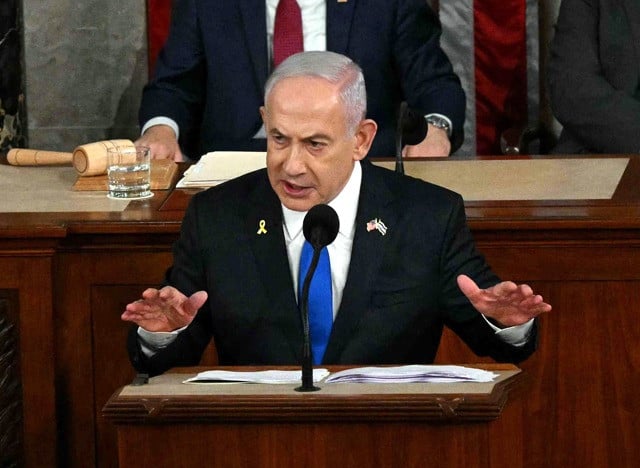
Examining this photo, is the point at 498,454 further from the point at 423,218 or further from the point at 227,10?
the point at 227,10

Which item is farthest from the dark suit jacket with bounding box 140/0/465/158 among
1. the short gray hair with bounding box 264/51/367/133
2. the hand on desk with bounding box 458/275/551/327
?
the hand on desk with bounding box 458/275/551/327

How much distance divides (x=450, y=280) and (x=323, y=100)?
1.44 ft

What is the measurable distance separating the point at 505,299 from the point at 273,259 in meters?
0.54

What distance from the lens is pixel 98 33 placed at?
538cm

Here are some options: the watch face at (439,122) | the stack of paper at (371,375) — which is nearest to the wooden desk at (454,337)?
the stack of paper at (371,375)

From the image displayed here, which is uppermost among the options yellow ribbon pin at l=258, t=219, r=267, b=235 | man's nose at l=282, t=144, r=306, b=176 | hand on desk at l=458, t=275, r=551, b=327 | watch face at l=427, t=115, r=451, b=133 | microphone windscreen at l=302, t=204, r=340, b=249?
man's nose at l=282, t=144, r=306, b=176

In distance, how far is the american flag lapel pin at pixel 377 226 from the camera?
2.61 meters

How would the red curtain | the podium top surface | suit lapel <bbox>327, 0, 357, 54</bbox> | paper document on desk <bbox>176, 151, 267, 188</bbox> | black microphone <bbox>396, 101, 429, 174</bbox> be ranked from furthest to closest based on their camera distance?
the red curtain
suit lapel <bbox>327, 0, 357, 54</bbox>
paper document on desk <bbox>176, 151, 267, 188</bbox>
black microphone <bbox>396, 101, 429, 174</bbox>
the podium top surface

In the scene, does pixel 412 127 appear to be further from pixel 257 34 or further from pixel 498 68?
pixel 498 68

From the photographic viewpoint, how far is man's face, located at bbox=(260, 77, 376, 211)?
95.6 inches

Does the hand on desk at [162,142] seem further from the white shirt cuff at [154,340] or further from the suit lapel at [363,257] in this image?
the white shirt cuff at [154,340]

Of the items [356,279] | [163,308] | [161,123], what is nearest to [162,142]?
[161,123]

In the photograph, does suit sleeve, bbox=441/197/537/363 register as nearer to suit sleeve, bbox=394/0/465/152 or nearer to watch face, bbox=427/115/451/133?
watch face, bbox=427/115/451/133

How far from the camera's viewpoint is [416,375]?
2.02 metres
